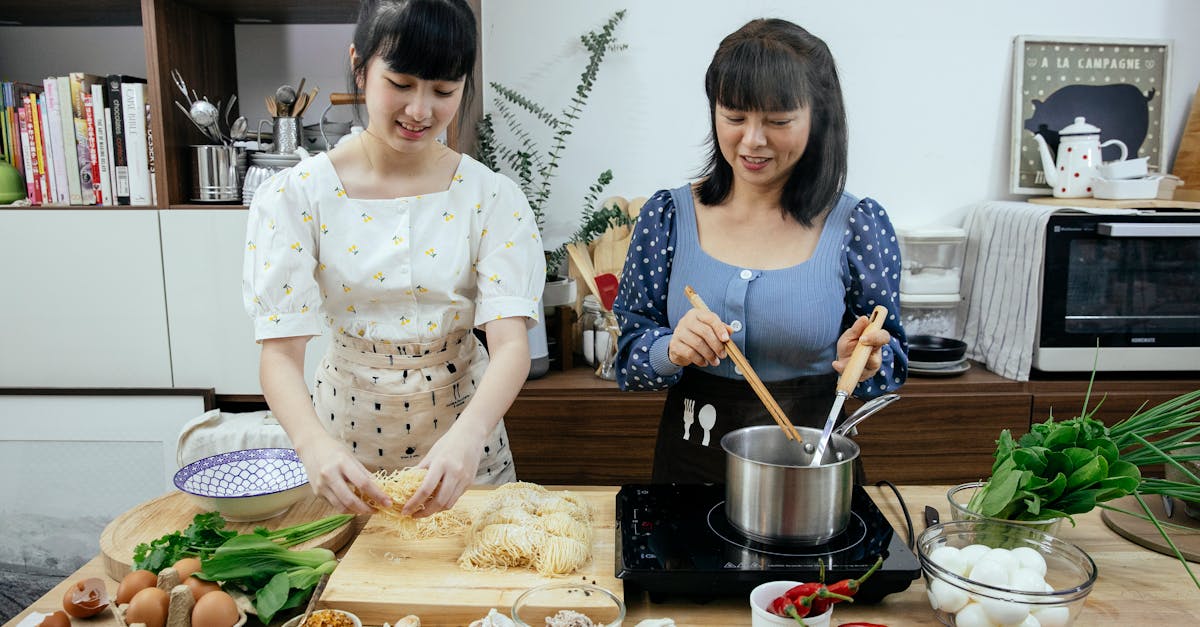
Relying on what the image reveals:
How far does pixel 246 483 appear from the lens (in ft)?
4.27

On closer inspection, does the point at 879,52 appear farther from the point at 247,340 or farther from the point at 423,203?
the point at 247,340

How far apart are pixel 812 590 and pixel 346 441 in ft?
3.18

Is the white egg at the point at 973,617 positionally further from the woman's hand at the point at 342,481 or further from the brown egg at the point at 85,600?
the brown egg at the point at 85,600

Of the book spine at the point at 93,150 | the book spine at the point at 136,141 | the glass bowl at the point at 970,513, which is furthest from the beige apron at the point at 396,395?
the book spine at the point at 93,150

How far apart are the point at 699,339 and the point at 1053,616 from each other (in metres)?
0.57

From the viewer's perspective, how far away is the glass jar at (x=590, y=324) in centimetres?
251

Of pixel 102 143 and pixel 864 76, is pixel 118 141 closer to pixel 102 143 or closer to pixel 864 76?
pixel 102 143

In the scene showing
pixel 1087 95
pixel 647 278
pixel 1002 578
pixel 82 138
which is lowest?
pixel 1002 578

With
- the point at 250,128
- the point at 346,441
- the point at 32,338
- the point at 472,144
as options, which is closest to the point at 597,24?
the point at 472,144

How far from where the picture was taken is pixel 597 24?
265 centimetres

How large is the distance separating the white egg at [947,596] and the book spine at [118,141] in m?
2.30

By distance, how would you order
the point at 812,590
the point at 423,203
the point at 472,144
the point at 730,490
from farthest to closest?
the point at 472,144 → the point at 423,203 → the point at 730,490 → the point at 812,590

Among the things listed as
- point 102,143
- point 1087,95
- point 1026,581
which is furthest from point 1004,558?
point 102,143

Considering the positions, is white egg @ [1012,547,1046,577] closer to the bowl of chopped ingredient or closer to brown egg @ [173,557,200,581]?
the bowl of chopped ingredient
